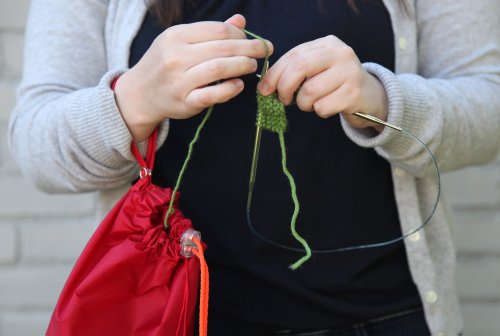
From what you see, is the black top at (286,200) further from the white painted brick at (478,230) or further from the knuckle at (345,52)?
the white painted brick at (478,230)

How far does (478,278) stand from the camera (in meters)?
1.49

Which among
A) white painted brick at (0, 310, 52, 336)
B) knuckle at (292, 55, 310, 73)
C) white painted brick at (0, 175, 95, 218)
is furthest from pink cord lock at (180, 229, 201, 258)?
white painted brick at (0, 310, 52, 336)

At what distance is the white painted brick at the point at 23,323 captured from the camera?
1496 mm

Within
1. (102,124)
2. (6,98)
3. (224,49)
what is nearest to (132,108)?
(102,124)

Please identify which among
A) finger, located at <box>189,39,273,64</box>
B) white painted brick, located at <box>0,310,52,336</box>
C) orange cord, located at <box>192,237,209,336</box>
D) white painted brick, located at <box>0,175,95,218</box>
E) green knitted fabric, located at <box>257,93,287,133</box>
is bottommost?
white painted brick, located at <box>0,310,52,336</box>

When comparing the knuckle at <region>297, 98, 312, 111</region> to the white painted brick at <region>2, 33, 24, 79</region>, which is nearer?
the knuckle at <region>297, 98, 312, 111</region>

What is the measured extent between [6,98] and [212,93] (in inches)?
34.3

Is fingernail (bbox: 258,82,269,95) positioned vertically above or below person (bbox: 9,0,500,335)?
above

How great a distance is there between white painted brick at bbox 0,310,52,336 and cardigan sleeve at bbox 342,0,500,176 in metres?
0.95

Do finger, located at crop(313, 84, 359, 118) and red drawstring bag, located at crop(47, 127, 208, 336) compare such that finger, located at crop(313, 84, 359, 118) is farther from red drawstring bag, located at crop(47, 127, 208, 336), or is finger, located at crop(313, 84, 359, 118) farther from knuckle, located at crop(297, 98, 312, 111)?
red drawstring bag, located at crop(47, 127, 208, 336)

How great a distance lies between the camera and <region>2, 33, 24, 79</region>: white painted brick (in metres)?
1.46

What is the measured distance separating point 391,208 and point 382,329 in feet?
0.54

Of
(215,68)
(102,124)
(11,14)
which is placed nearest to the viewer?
(215,68)

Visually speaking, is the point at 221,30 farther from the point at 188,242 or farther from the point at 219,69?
the point at 188,242
